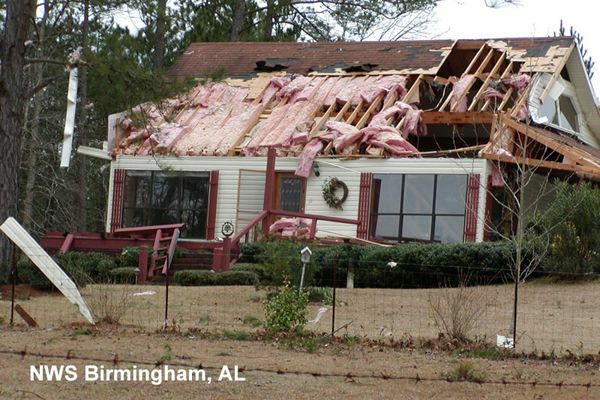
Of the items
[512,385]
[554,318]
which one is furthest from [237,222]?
[512,385]

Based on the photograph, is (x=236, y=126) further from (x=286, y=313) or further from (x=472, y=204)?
(x=286, y=313)

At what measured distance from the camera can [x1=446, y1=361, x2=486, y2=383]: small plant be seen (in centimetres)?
1287

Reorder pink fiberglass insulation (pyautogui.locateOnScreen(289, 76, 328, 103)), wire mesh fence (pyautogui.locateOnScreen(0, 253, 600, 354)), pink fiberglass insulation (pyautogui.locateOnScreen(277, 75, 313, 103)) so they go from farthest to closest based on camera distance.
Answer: pink fiberglass insulation (pyautogui.locateOnScreen(277, 75, 313, 103))
pink fiberglass insulation (pyautogui.locateOnScreen(289, 76, 328, 103))
wire mesh fence (pyautogui.locateOnScreen(0, 253, 600, 354))

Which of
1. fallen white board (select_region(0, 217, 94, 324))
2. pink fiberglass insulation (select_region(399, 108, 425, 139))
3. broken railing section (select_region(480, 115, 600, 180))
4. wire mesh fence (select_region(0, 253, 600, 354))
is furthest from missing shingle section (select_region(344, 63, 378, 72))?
fallen white board (select_region(0, 217, 94, 324))

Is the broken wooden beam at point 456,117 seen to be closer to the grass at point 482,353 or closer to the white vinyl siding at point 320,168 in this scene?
the white vinyl siding at point 320,168

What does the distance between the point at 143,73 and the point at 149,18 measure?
2.87m

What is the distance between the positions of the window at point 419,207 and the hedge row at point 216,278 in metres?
5.83

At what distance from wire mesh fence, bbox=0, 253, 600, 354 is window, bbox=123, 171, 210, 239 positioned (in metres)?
6.52

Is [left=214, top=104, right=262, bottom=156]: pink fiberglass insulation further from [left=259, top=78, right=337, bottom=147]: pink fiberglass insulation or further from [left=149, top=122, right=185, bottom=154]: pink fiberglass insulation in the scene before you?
[left=149, top=122, right=185, bottom=154]: pink fiberglass insulation

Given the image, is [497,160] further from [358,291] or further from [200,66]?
[200,66]

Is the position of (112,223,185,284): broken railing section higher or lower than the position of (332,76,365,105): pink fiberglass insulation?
lower

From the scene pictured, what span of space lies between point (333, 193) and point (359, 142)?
4.54 ft

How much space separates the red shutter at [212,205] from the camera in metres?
30.8

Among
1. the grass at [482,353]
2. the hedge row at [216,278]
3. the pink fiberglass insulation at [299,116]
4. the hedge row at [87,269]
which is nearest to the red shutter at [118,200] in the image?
the pink fiberglass insulation at [299,116]
